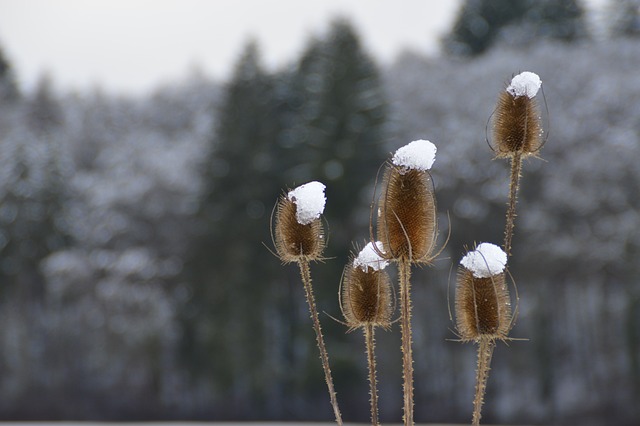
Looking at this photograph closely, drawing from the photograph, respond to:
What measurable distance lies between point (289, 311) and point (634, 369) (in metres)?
7.15

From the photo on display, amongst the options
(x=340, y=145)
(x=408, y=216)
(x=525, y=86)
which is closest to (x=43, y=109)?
(x=340, y=145)

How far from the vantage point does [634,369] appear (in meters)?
15.8

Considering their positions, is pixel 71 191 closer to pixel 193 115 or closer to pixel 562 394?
pixel 193 115

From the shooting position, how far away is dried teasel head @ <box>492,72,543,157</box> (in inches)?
74.5

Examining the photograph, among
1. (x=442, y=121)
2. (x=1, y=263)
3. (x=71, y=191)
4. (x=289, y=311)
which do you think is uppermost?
(x=442, y=121)

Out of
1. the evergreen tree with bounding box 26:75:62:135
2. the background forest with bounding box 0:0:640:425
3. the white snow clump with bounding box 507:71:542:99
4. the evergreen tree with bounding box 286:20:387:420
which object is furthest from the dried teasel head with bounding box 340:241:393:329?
the evergreen tree with bounding box 26:75:62:135

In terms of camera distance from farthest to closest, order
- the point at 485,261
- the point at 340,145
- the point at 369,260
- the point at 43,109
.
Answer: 1. the point at 43,109
2. the point at 340,145
3. the point at 369,260
4. the point at 485,261

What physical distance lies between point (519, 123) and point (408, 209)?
1.19 ft

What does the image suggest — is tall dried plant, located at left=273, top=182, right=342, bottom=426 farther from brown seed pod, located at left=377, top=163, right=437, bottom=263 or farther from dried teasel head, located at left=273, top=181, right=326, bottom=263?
brown seed pod, located at left=377, top=163, right=437, bottom=263

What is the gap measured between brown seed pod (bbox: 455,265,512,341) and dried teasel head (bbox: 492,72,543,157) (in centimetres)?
29

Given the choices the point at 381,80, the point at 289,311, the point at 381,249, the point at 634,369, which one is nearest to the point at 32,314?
the point at 289,311

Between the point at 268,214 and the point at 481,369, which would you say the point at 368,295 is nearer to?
the point at 481,369

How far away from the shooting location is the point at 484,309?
1811 mm

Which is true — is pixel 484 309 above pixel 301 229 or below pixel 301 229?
below
